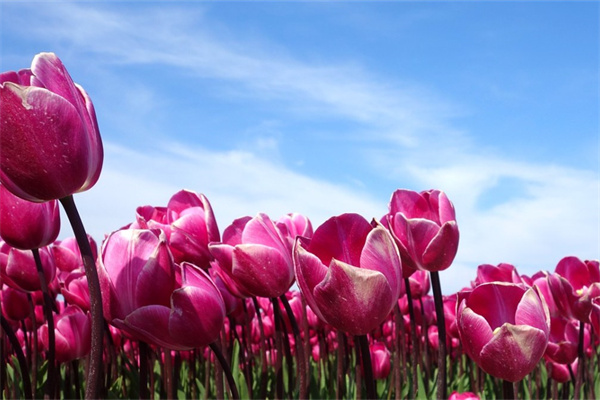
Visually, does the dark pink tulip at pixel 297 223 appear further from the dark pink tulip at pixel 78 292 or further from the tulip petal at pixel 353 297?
the tulip petal at pixel 353 297

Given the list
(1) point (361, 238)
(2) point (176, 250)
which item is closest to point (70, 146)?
(1) point (361, 238)

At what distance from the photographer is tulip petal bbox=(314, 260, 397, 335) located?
59.7 inches

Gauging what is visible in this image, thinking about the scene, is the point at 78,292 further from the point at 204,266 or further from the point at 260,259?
the point at 260,259

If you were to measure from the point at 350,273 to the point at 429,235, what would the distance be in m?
0.86

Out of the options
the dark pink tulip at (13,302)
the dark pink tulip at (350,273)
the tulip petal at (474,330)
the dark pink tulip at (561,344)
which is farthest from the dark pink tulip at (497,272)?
the dark pink tulip at (13,302)

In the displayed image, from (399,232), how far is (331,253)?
77 cm

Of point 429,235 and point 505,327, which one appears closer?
point 505,327

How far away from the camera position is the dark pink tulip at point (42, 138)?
4.45 ft

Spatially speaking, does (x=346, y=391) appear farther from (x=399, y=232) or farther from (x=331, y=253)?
(x=331, y=253)

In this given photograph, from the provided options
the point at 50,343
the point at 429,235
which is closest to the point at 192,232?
the point at 50,343

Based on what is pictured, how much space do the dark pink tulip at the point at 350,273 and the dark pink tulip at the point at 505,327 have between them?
1.34 ft

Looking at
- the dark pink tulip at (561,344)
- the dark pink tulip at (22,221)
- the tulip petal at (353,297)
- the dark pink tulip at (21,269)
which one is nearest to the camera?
the tulip petal at (353,297)

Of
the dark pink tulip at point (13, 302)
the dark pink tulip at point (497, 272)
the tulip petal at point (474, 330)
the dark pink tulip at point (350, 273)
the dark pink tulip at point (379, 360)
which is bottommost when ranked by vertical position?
the dark pink tulip at point (379, 360)

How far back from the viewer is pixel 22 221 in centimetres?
237
